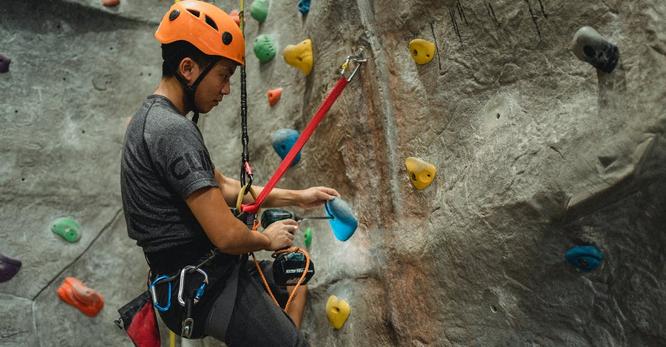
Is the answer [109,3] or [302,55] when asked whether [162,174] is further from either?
[109,3]

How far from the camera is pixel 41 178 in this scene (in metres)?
3.34

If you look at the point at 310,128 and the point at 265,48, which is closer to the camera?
the point at 310,128

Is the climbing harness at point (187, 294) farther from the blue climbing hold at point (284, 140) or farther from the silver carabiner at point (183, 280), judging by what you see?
the blue climbing hold at point (284, 140)

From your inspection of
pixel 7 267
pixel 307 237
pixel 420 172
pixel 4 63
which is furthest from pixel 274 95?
pixel 7 267

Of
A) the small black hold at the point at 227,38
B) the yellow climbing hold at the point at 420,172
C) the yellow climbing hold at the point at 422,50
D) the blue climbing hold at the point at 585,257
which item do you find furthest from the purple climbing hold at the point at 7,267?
the blue climbing hold at the point at 585,257

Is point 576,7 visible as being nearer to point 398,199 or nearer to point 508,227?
point 508,227

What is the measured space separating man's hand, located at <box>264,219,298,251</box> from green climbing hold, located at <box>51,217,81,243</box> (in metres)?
1.60

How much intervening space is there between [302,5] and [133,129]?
1266 millimetres

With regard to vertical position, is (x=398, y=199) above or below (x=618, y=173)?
below

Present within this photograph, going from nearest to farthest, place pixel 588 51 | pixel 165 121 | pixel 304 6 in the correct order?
→ 1. pixel 588 51
2. pixel 165 121
3. pixel 304 6

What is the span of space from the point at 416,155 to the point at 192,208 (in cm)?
94

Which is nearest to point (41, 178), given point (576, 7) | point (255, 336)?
point (255, 336)

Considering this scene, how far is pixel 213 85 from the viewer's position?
80.7 inches

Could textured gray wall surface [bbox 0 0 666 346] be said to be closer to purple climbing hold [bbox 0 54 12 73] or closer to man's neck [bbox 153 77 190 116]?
purple climbing hold [bbox 0 54 12 73]
